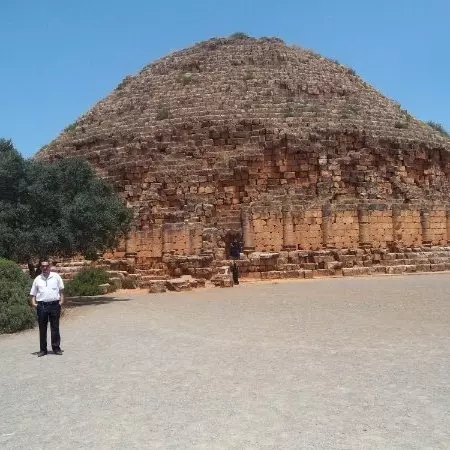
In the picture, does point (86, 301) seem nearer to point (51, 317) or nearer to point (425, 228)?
point (51, 317)

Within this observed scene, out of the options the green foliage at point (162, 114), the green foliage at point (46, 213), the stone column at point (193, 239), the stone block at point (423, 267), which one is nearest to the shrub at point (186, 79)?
the green foliage at point (162, 114)

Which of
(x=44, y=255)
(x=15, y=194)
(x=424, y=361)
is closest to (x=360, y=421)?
(x=424, y=361)

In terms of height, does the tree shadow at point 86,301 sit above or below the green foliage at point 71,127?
below

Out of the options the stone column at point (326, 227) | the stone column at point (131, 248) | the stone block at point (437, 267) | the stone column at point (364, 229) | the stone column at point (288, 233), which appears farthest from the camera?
the stone column at point (364, 229)

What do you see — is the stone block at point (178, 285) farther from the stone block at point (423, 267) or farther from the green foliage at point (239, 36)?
the green foliage at point (239, 36)

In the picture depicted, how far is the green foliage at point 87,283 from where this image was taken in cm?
1841

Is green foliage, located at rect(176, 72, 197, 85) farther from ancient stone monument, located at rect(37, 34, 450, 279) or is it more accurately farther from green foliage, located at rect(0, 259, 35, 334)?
green foliage, located at rect(0, 259, 35, 334)

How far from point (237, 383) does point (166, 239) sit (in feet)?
55.9

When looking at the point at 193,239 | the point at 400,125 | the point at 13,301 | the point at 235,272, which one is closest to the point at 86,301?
the point at 13,301

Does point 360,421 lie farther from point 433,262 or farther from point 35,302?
point 433,262

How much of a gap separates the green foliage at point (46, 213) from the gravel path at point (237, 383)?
3.35 metres

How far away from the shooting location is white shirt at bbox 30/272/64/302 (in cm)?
840

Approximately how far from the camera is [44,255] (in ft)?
46.8

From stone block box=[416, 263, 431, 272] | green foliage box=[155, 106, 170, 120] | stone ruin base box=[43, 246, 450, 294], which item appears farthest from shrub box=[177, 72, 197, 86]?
stone block box=[416, 263, 431, 272]
